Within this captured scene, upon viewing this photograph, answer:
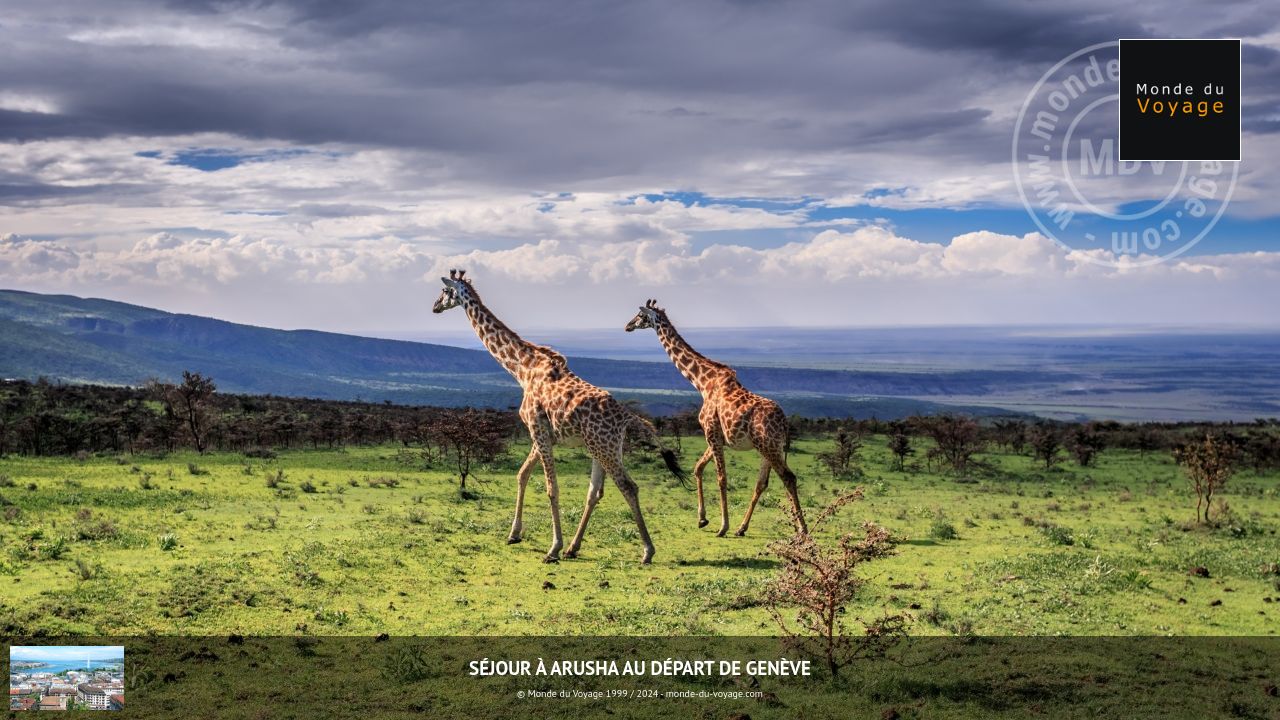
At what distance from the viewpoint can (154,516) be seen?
64.4ft

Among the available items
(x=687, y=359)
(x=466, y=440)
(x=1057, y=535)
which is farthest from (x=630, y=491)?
(x=466, y=440)

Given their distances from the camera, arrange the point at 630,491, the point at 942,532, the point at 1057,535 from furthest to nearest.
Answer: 1. the point at 942,532
2. the point at 1057,535
3. the point at 630,491

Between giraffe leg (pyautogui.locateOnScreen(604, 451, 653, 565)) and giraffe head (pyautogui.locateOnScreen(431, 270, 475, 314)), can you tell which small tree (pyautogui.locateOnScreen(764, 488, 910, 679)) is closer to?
giraffe leg (pyautogui.locateOnScreen(604, 451, 653, 565))

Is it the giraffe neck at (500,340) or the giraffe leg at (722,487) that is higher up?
the giraffe neck at (500,340)

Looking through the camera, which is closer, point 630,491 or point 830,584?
point 830,584

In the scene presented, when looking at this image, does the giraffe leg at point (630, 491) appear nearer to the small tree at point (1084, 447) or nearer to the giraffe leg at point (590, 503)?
the giraffe leg at point (590, 503)

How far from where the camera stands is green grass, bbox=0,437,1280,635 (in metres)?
12.8

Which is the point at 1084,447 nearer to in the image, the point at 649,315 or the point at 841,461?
the point at 841,461

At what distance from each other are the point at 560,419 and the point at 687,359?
5.90 metres

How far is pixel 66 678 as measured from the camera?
391 inches

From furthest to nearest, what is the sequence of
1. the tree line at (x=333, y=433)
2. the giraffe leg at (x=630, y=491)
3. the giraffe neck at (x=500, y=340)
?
1. the tree line at (x=333, y=433)
2. the giraffe neck at (x=500, y=340)
3. the giraffe leg at (x=630, y=491)

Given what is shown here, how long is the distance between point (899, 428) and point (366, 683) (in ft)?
156

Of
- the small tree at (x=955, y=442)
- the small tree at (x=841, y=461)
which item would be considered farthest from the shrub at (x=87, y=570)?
the small tree at (x=955, y=442)

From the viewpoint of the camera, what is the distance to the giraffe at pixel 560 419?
17016 millimetres
